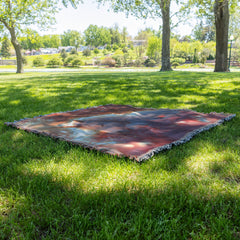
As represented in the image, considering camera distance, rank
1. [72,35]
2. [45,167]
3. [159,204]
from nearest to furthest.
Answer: [159,204] → [45,167] → [72,35]

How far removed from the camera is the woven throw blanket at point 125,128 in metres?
2.49

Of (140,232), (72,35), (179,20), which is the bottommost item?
(140,232)

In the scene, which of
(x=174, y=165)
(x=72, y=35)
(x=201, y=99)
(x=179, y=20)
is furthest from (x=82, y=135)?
(x=72, y=35)

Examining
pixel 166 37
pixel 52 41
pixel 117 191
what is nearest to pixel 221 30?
pixel 166 37

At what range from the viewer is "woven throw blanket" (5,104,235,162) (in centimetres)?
249

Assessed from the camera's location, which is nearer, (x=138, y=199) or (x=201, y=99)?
(x=138, y=199)

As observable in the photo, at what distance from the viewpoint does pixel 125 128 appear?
325 cm

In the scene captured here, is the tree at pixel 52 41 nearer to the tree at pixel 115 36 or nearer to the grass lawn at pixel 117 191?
the tree at pixel 115 36

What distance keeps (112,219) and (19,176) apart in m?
0.94

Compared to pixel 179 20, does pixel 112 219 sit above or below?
below

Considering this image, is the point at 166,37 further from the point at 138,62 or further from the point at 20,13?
the point at 138,62

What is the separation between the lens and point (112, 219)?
1421mm

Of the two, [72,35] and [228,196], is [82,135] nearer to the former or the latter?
[228,196]

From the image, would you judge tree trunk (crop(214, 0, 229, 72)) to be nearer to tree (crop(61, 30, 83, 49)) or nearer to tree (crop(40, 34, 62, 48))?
tree (crop(61, 30, 83, 49))
